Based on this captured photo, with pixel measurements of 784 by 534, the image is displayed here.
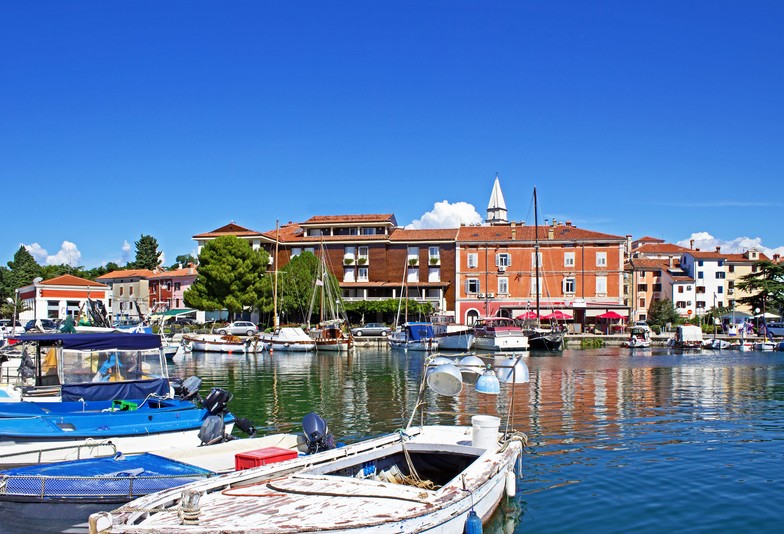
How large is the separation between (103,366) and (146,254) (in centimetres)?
11028

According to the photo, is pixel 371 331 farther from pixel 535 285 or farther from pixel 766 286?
pixel 766 286

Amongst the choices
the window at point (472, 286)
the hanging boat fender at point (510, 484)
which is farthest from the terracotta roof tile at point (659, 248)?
the hanging boat fender at point (510, 484)

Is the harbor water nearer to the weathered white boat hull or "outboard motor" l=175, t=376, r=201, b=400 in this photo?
the weathered white boat hull

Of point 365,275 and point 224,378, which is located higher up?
point 365,275

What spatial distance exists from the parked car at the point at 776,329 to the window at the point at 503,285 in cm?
2857

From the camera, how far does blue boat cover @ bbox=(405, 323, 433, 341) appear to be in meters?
62.4

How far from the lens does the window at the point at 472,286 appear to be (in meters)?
78.4

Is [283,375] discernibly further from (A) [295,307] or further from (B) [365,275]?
(B) [365,275]

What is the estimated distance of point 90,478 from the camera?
1235 cm

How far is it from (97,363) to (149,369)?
5.00 ft

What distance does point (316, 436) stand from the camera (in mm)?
14664

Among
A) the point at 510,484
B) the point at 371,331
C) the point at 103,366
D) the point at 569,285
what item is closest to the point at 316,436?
the point at 510,484

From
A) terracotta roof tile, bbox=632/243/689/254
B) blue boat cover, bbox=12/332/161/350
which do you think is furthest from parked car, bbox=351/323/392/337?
terracotta roof tile, bbox=632/243/689/254

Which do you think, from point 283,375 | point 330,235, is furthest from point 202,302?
point 283,375
